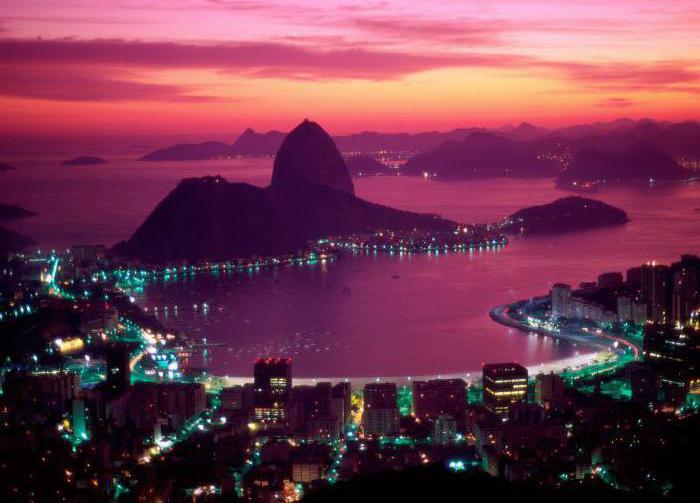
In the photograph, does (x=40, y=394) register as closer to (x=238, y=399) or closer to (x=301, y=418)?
(x=238, y=399)

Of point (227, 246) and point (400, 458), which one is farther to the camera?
point (227, 246)

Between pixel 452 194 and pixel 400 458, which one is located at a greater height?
pixel 452 194

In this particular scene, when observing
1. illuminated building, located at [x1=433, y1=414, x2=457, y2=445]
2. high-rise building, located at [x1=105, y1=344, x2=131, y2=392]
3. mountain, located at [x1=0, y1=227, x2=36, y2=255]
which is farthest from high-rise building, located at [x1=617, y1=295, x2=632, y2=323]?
mountain, located at [x1=0, y1=227, x2=36, y2=255]

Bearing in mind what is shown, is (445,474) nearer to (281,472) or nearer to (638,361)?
(281,472)

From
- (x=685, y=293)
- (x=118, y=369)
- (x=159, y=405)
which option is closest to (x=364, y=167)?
(x=685, y=293)

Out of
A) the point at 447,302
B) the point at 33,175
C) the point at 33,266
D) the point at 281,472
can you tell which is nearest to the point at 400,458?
the point at 281,472

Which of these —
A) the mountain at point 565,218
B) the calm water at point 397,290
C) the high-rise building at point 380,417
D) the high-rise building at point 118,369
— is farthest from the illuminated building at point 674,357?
the mountain at point 565,218
